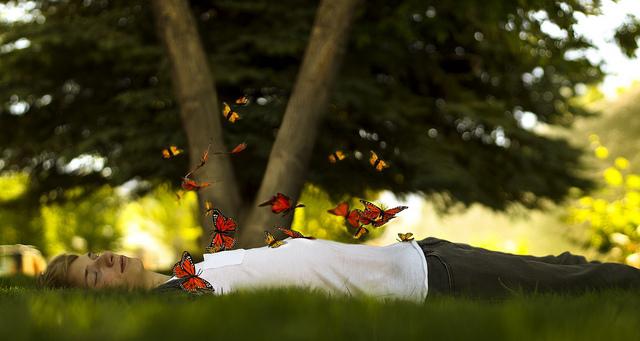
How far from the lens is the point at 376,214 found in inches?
148

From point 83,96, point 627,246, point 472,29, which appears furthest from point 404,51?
point 627,246

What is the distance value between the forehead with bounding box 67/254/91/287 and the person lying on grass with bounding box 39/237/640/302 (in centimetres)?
66

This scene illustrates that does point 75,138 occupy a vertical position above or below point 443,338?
above

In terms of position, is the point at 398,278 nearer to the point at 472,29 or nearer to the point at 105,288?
the point at 105,288

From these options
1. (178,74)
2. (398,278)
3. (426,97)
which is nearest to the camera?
(398,278)

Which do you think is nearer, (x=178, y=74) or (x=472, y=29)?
(x=178, y=74)

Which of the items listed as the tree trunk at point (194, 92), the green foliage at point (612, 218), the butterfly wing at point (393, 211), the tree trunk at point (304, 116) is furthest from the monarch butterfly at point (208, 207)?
the green foliage at point (612, 218)

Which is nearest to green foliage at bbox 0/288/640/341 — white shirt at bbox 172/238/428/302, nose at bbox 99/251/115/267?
white shirt at bbox 172/238/428/302

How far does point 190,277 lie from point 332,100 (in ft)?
13.8

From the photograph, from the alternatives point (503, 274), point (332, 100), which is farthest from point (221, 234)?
point (332, 100)

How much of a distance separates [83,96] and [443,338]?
A: 7.50 metres

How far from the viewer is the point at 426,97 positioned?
29.2ft

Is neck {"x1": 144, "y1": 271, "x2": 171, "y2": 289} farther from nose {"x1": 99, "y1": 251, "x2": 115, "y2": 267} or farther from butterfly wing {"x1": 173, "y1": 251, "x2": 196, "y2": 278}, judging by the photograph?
butterfly wing {"x1": 173, "y1": 251, "x2": 196, "y2": 278}

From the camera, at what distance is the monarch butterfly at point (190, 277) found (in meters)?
3.28
